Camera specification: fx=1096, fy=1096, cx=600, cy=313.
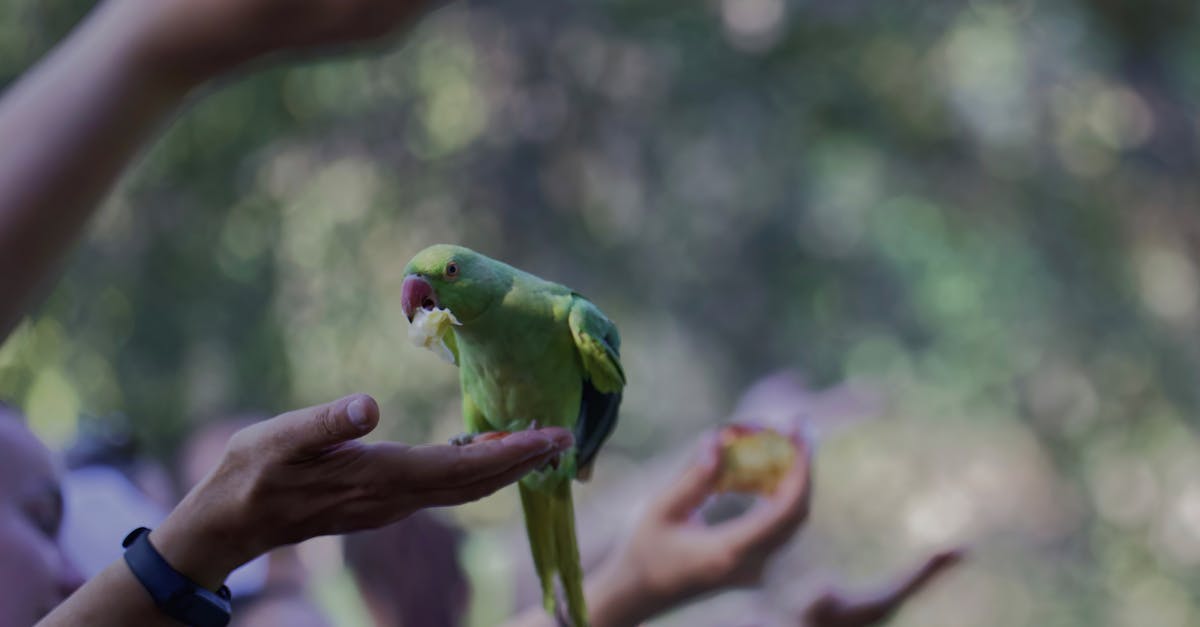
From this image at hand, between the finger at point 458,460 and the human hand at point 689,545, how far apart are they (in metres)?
0.41

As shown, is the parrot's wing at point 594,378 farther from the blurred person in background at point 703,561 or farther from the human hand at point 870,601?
the human hand at point 870,601

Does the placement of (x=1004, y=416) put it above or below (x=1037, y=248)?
below

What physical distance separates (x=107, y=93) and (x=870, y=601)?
0.73 meters

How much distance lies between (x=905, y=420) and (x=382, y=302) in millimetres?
1619

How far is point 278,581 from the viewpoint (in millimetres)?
1123

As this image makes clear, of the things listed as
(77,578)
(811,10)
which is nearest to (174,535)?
(77,578)

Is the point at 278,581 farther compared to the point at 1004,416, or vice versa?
the point at 1004,416

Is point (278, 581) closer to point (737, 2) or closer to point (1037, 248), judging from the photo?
point (737, 2)

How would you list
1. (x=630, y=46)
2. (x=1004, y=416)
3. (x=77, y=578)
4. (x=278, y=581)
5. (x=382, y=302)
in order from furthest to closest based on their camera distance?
1. (x=1004, y=416)
2. (x=630, y=46)
3. (x=382, y=302)
4. (x=278, y=581)
5. (x=77, y=578)

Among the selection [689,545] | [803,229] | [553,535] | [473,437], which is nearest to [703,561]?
[689,545]

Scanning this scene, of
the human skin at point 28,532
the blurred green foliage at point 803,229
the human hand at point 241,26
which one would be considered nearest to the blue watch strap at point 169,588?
the human skin at point 28,532

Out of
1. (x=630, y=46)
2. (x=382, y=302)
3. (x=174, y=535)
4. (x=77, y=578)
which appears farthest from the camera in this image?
(x=630, y=46)

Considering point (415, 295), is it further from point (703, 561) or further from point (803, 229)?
point (803, 229)

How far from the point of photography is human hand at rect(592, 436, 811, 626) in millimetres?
922
